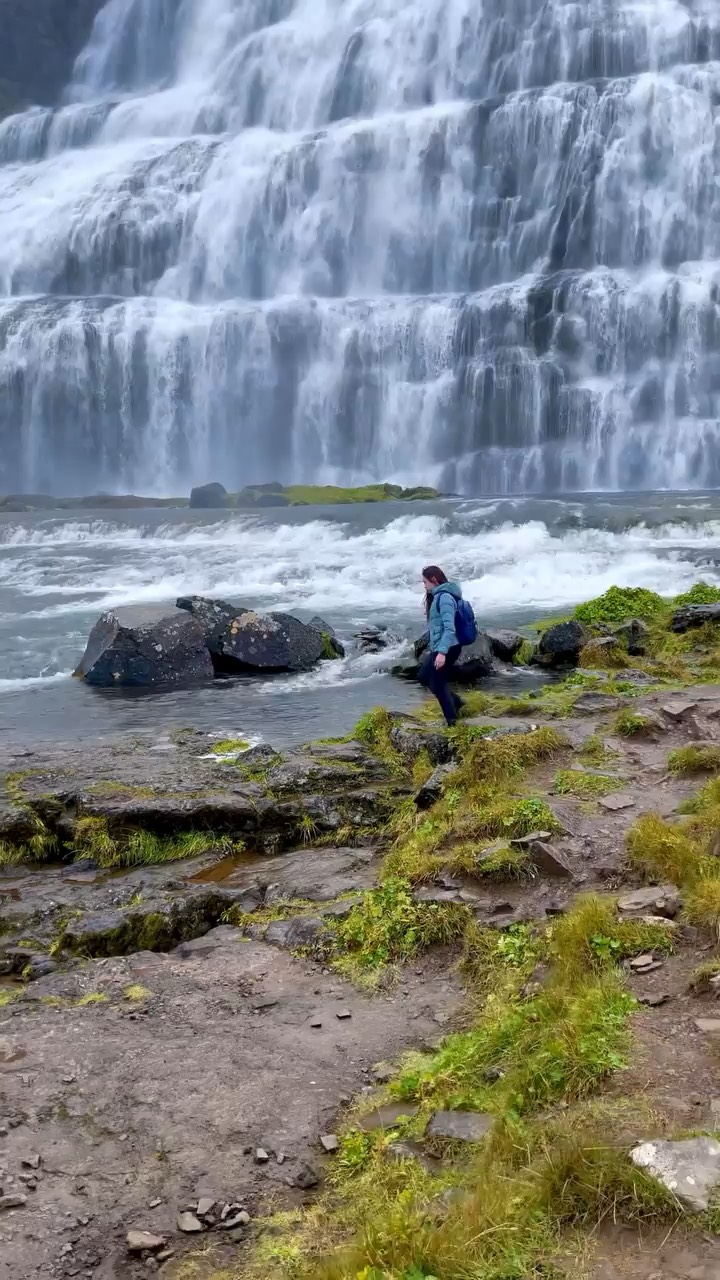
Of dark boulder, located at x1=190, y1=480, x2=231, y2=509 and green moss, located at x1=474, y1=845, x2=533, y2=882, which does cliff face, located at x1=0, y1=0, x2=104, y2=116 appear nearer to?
dark boulder, located at x1=190, y1=480, x2=231, y2=509

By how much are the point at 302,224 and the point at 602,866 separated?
58716 millimetres

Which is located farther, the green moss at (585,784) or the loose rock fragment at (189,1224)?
the green moss at (585,784)

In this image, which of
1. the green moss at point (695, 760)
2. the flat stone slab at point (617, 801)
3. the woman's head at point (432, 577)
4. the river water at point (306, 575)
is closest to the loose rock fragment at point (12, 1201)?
the flat stone slab at point (617, 801)

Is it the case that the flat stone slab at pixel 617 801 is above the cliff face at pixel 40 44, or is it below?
below

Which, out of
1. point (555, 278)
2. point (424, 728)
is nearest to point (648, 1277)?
point (424, 728)

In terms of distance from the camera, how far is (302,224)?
58.7 m

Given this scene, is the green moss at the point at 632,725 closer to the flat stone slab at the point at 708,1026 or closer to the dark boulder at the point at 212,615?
the flat stone slab at the point at 708,1026

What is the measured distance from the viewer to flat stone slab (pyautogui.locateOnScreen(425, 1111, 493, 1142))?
378 cm

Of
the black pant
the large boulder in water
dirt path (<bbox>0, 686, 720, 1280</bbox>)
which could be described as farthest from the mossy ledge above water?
dirt path (<bbox>0, 686, 720, 1280</bbox>)

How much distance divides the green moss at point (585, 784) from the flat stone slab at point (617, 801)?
86 millimetres

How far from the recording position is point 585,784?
7.23 metres

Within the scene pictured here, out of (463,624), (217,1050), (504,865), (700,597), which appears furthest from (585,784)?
(700,597)

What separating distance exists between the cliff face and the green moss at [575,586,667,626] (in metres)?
83.2

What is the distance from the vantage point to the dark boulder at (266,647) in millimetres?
14414
